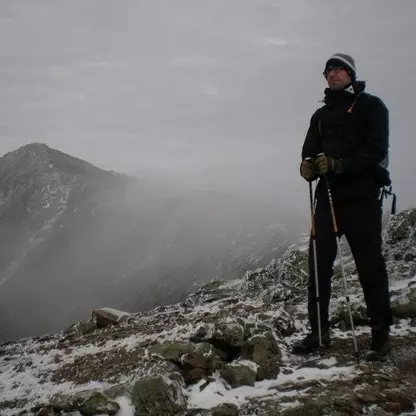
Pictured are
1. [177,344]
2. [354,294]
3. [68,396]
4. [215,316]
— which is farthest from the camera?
[354,294]

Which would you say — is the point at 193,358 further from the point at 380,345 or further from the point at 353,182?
the point at 353,182

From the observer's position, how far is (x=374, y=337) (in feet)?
26.9

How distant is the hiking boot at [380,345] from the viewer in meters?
7.93

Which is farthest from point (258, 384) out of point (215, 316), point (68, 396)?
point (215, 316)

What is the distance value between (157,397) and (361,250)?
4401 millimetres

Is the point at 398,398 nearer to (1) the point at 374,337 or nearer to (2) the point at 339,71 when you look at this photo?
(1) the point at 374,337

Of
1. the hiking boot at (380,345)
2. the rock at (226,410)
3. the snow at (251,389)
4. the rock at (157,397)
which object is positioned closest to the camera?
the rock at (226,410)

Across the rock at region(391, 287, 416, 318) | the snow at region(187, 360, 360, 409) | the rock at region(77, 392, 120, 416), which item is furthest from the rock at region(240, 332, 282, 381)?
the rock at region(391, 287, 416, 318)

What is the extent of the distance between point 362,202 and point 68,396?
615 centimetres

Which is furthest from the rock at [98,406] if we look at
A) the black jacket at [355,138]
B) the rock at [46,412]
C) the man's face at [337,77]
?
the man's face at [337,77]

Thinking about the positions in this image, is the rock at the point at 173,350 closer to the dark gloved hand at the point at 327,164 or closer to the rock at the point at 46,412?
the rock at the point at 46,412

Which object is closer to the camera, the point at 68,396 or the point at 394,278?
the point at 68,396

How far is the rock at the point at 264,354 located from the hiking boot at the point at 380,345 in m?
1.68

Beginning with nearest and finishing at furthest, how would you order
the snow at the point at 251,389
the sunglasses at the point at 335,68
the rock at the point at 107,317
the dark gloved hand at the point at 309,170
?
1. the snow at the point at 251,389
2. the sunglasses at the point at 335,68
3. the dark gloved hand at the point at 309,170
4. the rock at the point at 107,317
